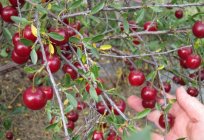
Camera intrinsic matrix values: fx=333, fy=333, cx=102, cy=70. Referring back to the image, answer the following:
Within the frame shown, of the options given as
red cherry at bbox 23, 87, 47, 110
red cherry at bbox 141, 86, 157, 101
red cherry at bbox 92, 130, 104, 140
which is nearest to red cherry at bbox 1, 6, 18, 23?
red cherry at bbox 23, 87, 47, 110

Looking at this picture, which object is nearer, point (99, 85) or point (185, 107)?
point (99, 85)

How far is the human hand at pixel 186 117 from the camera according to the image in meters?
1.69

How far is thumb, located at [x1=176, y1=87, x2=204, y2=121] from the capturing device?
67.5 inches

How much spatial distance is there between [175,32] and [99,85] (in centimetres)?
75

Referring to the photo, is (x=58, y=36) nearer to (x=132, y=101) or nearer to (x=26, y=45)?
(x=26, y=45)

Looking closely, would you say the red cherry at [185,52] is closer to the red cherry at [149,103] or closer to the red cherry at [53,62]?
the red cherry at [149,103]

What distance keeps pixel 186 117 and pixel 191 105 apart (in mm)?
195

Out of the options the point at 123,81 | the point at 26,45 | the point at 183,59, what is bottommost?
the point at 123,81

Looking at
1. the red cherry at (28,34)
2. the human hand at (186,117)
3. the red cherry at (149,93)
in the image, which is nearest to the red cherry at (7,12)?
the red cherry at (28,34)

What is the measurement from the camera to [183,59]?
69.5 inches

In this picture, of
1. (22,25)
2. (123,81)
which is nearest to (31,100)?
(22,25)

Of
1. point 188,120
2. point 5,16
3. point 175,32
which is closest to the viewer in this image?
point 5,16

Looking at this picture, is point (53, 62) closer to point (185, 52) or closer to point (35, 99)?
point (35, 99)

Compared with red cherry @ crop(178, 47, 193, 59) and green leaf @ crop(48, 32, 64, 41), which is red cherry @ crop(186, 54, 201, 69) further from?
green leaf @ crop(48, 32, 64, 41)
